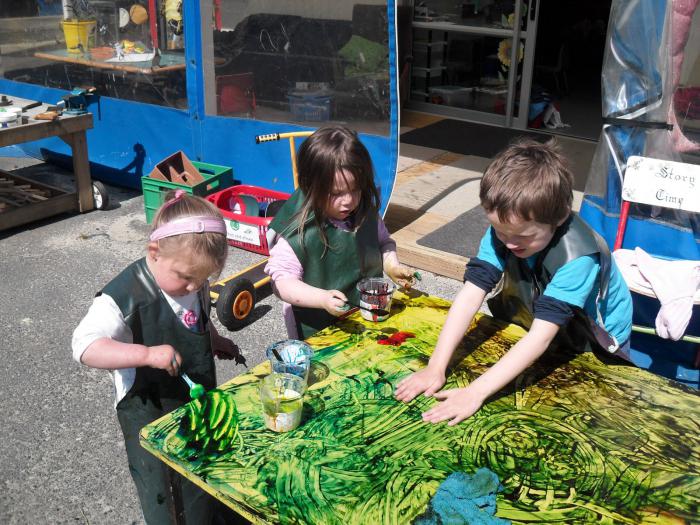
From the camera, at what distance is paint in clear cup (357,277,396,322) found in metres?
2.39

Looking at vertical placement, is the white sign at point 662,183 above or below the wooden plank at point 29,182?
above

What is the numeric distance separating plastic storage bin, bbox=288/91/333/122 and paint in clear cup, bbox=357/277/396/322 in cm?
305

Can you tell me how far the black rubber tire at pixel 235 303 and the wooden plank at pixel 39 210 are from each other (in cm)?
250

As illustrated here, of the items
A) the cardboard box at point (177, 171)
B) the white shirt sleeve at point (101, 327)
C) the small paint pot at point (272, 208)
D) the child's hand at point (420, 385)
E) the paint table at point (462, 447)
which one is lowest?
the small paint pot at point (272, 208)

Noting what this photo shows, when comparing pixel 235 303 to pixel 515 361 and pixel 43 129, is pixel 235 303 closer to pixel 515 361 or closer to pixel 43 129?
pixel 515 361

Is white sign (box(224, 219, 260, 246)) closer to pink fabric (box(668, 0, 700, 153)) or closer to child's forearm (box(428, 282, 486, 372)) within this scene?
pink fabric (box(668, 0, 700, 153))

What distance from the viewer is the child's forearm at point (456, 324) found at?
210cm

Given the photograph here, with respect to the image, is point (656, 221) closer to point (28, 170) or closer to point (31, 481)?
point (31, 481)

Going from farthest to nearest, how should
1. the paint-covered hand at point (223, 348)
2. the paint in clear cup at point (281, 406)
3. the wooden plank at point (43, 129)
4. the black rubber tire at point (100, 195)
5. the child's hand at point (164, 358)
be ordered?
the black rubber tire at point (100, 195) < the wooden plank at point (43, 129) < the paint-covered hand at point (223, 348) < the child's hand at point (164, 358) < the paint in clear cup at point (281, 406)

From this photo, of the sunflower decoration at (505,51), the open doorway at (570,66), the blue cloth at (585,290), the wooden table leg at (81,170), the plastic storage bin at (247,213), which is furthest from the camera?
the open doorway at (570,66)

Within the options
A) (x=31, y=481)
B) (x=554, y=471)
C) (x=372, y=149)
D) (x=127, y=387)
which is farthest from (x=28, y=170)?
(x=554, y=471)

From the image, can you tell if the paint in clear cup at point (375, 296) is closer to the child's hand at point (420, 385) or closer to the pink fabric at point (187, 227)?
the child's hand at point (420, 385)

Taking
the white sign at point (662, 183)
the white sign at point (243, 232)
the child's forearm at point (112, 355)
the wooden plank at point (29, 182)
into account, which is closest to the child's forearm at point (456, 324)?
the child's forearm at point (112, 355)

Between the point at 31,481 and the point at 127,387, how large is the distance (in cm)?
117
